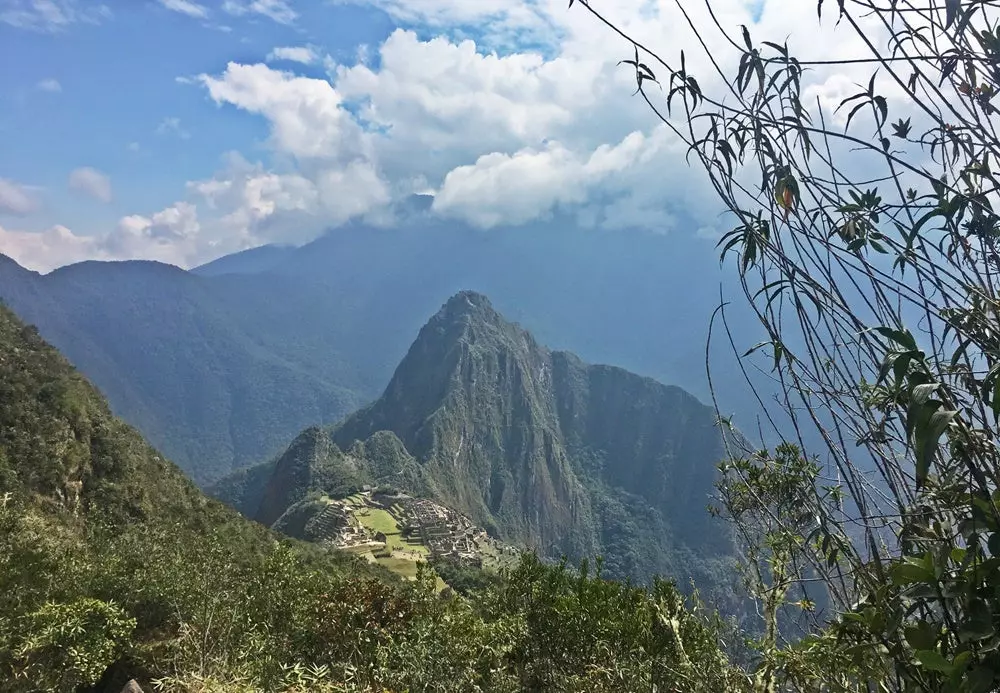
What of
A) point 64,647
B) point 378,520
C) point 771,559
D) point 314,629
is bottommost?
point 378,520

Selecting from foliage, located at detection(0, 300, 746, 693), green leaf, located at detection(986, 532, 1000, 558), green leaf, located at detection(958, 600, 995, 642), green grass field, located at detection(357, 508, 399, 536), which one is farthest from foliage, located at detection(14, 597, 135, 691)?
green grass field, located at detection(357, 508, 399, 536)

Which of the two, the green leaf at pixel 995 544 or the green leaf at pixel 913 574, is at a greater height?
the green leaf at pixel 995 544

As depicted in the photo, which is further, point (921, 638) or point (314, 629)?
point (314, 629)

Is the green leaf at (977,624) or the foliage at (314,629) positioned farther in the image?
the foliage at (314,629)

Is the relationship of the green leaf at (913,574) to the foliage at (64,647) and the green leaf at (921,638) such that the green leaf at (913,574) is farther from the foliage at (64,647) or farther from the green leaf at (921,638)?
the foliage at (64,647)

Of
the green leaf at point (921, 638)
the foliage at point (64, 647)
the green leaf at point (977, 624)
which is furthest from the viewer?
the foliage at point (64, 647)

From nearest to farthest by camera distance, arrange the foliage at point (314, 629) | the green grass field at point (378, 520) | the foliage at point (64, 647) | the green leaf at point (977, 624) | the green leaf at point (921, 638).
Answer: the green leaf at point (977, 624), the green leaf at point (921, 638), the foliage at point (314, 629), the foliage at point (64, 647), the green grass field at point (378, 520)

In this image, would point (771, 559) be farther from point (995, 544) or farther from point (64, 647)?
point (64, 647)

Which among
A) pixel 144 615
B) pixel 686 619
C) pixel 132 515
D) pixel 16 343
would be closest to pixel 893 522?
pixel 686 619

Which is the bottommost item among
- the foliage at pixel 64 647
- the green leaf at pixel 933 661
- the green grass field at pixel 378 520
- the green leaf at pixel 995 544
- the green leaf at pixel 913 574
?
the green grass field at pixel 378 520

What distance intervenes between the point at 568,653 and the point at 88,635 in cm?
1037

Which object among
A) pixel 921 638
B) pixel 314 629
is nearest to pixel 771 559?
Answer: pixel 921 638

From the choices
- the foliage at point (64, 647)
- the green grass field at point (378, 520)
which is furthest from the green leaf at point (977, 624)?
the green grass field at point (378, 520)

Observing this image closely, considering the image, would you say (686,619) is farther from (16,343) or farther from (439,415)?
(439,415)
